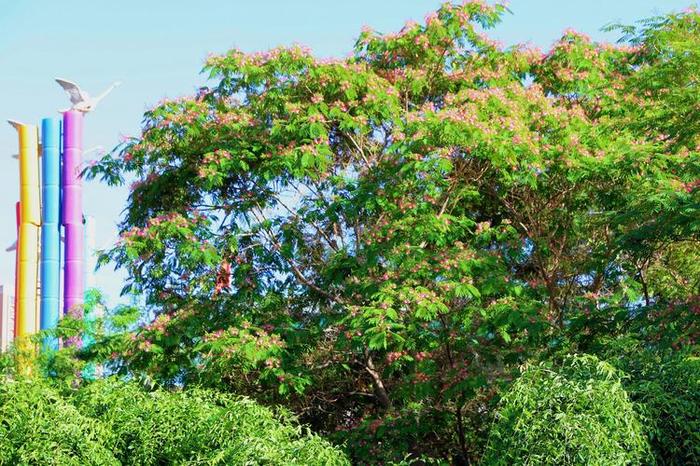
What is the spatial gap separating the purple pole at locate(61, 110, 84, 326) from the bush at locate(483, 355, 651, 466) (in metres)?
12.2

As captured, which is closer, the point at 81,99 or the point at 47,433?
the point at 47,433

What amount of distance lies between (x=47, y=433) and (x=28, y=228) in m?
10.1

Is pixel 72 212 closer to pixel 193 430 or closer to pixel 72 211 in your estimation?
pixel 72 211

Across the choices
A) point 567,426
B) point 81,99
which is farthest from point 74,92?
point 567,426

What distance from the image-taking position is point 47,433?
395 inches

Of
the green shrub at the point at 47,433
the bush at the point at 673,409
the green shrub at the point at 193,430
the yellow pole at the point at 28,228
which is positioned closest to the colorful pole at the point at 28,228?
the yellow pole at the point at 28,228

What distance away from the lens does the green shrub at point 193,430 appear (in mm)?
8781

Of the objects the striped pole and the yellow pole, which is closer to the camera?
the striped pole

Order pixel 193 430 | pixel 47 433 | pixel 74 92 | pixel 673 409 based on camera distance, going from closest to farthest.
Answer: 1. pixel 673 409
2. pixel 193 430
3. pixel 47 433
4. pixel 74 92

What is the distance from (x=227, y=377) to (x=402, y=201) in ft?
10.1

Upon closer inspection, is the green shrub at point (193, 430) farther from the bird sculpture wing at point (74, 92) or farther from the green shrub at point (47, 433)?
the bird sculpture wing at point (74, 92)

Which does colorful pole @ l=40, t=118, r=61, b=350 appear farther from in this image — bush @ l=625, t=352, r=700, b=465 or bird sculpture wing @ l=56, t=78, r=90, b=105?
bush @ l=625, t=352, r=700, b=465

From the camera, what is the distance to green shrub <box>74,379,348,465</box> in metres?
8.78

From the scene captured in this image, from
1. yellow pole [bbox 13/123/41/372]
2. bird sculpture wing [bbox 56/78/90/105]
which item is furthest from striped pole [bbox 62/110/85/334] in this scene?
yellow pole [bbox 13/123/41/372]
